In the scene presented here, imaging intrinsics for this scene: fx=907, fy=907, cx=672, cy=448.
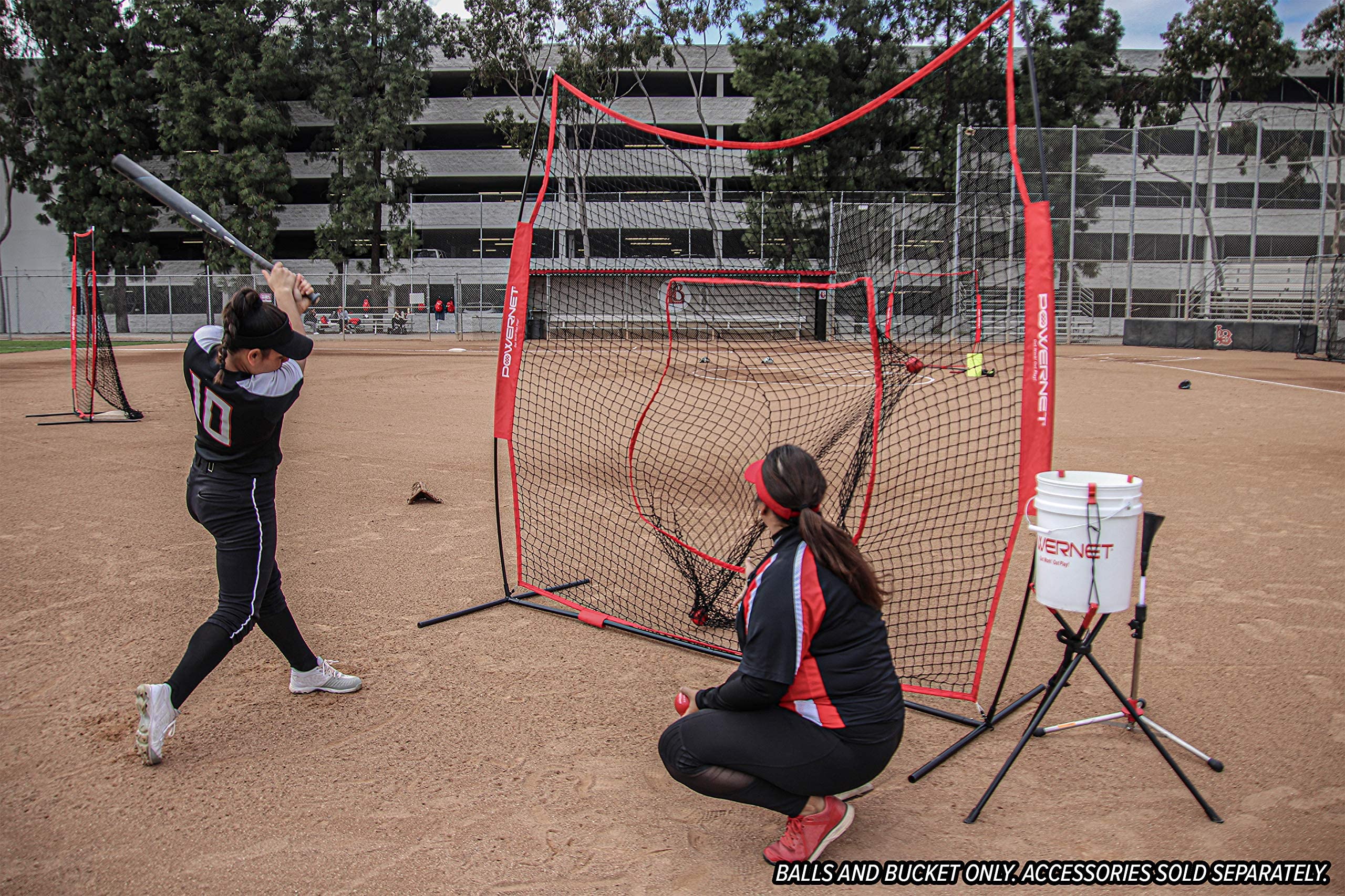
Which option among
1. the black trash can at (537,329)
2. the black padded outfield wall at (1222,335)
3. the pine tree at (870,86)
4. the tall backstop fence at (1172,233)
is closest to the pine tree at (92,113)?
the tall backstop fence at (1172,233)

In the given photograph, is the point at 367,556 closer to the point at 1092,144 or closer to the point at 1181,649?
the point at 1181,649

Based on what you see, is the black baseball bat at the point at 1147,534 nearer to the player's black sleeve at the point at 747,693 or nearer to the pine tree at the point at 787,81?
the player's black sleeve at the point at 747,693

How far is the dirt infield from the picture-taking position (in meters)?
2.98

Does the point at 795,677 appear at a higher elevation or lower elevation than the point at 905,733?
higher

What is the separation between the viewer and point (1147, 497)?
25.9 feet

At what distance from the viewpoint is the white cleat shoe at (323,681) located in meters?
4.14

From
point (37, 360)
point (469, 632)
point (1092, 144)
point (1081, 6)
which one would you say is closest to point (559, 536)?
point (469, 632)

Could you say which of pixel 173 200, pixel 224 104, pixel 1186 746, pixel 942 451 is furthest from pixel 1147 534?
pixel 224 104

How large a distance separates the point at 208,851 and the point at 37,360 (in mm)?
24747

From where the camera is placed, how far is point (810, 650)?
2.79 metres

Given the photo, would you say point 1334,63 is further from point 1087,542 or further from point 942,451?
point 1087,542

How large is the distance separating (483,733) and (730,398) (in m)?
8.69

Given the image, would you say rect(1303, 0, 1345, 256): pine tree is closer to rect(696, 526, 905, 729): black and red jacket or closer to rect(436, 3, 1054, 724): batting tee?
rect(436, 3, 1054, 724): batting tee

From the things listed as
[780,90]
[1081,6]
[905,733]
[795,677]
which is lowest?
[905,733]
